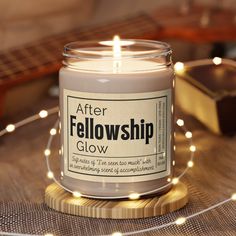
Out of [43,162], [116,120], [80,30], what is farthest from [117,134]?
[80,30]

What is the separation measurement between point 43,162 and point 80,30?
45 cm

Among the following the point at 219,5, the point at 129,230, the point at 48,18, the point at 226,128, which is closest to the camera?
the point at 129,230

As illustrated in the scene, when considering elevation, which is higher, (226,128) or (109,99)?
(109,99)

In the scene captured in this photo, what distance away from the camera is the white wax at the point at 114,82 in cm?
59

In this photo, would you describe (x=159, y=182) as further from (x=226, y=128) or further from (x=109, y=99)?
(x=226, y=128)

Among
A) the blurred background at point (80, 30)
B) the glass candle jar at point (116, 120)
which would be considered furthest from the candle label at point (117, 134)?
the blurred background at point (80, 30)

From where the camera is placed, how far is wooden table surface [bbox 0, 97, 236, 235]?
0.69 meters

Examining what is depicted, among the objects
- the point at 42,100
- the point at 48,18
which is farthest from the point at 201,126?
the point at 48,18

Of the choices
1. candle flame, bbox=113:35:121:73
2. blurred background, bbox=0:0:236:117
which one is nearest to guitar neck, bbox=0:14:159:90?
blurred background, bbox=0:0:236:117

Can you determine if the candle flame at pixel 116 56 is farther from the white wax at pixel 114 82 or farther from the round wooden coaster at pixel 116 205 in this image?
the round wooden coaster at pixel 116 205

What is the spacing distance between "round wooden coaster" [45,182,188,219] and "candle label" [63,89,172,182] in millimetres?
22

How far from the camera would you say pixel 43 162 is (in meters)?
0.81

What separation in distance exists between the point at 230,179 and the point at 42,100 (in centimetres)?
53

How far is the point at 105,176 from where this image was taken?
2.00 feet
